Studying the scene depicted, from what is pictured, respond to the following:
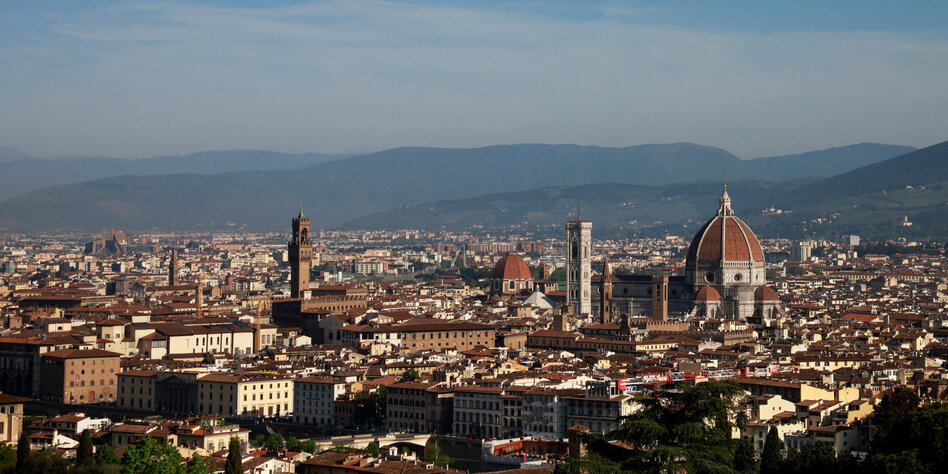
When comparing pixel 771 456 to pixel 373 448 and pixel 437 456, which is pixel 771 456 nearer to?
pixel 437 456

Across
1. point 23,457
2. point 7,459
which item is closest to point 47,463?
point 23,457

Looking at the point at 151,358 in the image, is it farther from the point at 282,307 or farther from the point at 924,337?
the point at 924,337

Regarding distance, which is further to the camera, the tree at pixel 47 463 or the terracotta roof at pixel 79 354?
the terracotta roof at pixel 79 354

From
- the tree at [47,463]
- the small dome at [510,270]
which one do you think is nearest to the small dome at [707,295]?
the small dome at [510,270]

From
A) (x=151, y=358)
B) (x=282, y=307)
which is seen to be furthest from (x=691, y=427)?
(x=282, y=307)

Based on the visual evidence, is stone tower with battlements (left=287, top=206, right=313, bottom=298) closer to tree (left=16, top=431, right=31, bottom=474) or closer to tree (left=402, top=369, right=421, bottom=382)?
tree (left=402, top=369, right=421, bottom=382)

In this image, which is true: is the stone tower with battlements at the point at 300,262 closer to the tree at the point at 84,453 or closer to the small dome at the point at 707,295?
the small dome at the point at 707,295
